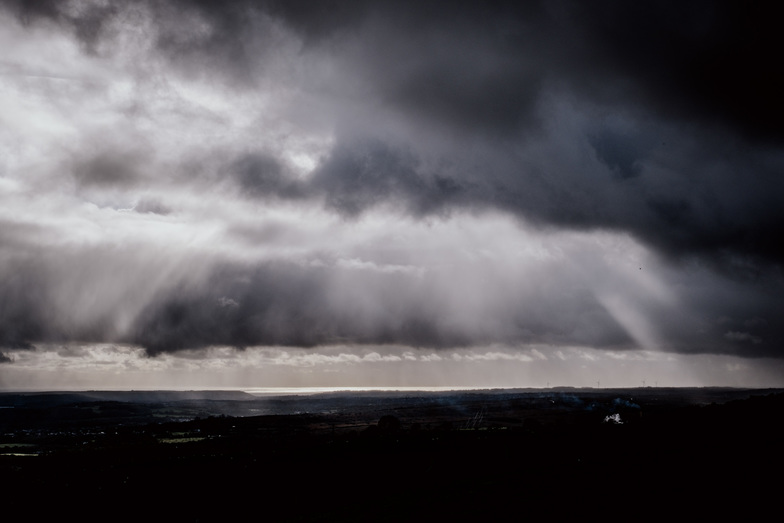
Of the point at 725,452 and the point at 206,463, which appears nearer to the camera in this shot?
the point at 725,452

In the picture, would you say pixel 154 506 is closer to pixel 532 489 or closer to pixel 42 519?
pixel 42 519

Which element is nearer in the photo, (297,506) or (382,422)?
(297,506)

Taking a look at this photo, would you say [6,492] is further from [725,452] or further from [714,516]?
[725,452]

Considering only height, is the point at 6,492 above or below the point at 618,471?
below

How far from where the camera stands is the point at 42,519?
216ft

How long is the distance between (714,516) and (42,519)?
7532 centimetres

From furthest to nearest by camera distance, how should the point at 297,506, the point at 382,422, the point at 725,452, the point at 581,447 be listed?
1. the point at 382,422
2. the point at 581,447
3. the point at 297,506
4. the point at 725,452

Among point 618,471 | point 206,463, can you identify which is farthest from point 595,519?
point 206,463

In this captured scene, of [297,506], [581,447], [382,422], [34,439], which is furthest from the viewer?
[34,439]

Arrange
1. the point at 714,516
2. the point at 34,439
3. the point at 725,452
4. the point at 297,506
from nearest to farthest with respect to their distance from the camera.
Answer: the point at 714,516
the point at 725,452
the point at 297,506
the point at 34,439

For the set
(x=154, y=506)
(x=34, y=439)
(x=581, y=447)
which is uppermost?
(x=581, y=447)

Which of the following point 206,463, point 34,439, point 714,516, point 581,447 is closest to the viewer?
point 714,516

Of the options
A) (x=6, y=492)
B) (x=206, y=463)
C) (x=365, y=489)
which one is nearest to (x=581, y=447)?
(x=365, y=489)

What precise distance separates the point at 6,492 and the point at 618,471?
87838 millimetres
